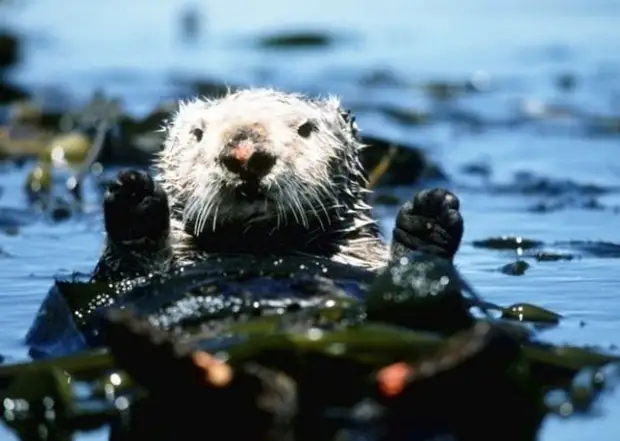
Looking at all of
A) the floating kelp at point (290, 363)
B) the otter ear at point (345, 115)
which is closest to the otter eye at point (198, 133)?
the otter ear at point (345, 115)

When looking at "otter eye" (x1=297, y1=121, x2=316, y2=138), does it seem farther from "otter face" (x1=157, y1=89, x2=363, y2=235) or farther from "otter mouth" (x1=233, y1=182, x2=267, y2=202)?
"otter mouth" (x1=233, y1=182, x2=267, y2=202)

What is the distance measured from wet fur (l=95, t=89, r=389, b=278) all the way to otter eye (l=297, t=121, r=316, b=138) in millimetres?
19

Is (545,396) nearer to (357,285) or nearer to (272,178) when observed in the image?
(357,285)

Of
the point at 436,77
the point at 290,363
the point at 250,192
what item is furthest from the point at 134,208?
the point at 436,77

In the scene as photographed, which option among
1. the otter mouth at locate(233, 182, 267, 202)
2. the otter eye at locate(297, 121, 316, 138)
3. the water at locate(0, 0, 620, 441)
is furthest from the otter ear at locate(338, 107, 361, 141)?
the otter mouth at locate(233, 182, 267, 202)

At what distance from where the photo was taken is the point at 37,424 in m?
4.12

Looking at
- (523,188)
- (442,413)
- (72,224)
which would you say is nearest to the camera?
(442,413)

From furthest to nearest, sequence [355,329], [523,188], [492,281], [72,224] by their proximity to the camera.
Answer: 1. [523,188]
2. [72,224]
3. [492,281]
4. [355,329]

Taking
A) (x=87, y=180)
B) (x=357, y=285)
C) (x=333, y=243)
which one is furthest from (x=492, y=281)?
(x=87, y=180)

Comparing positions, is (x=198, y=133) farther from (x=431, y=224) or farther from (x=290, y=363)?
(x=290, y=363)

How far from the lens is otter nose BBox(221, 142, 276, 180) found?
491 cm

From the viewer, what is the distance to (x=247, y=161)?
4938 mm

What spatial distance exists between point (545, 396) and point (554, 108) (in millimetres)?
A: 7988

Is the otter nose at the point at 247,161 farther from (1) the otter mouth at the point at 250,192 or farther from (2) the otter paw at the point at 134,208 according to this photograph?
(2) the otter paw at the point at 134,208
